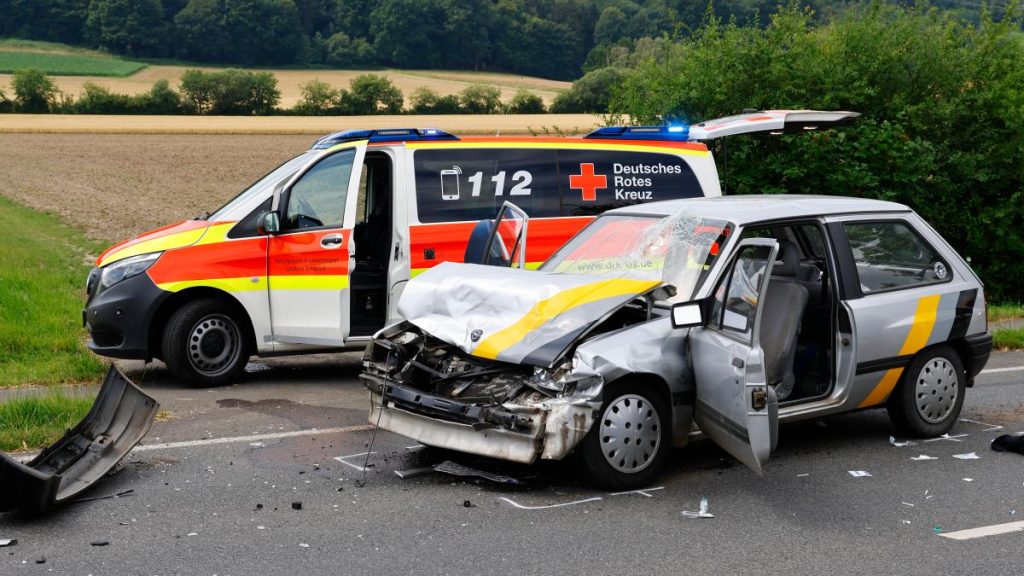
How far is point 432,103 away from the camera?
2499 inches

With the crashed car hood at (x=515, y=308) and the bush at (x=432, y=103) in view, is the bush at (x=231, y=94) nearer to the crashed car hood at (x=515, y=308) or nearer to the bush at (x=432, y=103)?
the bush at (x=432, y=103)

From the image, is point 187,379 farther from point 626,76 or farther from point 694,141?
point 626,76

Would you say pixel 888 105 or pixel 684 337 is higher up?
pixel 888 105

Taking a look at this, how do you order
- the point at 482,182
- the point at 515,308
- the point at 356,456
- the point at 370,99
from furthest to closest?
the point at 370,99
the point at 482,182
the point at 356,456
the point at 515,308

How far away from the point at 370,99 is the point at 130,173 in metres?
26.9

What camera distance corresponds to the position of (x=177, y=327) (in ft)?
30.5

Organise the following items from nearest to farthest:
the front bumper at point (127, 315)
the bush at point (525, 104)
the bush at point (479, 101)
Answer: the front bumper at point (127, 315) < the bush at point (525, 104) < the bush at point (479, 101)

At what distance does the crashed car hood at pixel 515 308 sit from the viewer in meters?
6.01

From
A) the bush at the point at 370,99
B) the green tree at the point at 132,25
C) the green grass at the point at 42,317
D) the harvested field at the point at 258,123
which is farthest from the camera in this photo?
the green tree at the point at 132,25

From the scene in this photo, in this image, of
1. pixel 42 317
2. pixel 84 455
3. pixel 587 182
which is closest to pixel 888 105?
pixel 587 182

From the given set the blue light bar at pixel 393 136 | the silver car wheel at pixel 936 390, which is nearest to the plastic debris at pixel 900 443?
the silver car wheel at pixel 936 390

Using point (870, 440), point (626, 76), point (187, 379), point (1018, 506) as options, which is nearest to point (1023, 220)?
point (626, 76)

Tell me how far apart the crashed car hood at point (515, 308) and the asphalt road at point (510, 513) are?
0.84m

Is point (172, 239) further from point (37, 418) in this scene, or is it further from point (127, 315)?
point (37, 418)
